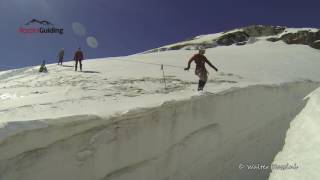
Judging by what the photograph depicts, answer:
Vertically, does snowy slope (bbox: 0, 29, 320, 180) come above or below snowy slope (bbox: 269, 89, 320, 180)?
above

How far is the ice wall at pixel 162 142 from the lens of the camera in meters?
5.81

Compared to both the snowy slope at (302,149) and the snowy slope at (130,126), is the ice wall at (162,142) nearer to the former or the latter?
the snowy slope at (130,126)

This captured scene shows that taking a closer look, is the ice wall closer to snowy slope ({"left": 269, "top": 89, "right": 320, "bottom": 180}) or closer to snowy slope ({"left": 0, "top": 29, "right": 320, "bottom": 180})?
snowy slope ({"left": 0, "top": 29, "right": 320, "bottom": 180})

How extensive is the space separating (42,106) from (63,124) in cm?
215

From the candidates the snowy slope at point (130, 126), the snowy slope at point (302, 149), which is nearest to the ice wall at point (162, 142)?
the snowy slope at point (130, 126)

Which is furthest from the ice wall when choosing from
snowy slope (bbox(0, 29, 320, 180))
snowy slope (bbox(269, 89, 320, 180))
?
snowy slope (bbox(269, 89, 320, 180))

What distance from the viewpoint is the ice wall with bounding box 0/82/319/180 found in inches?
229

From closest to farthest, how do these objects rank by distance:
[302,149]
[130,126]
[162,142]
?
[130,126], [162,142], [302,149]

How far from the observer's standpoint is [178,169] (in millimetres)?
7621

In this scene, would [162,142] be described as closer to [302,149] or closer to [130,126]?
[130,126]

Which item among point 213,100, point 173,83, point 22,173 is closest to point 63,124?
point 22,173

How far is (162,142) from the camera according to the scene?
7410mm

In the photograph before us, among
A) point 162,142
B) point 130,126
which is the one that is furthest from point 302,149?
point 130,126

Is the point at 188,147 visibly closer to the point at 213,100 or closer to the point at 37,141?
the point at 213,100
